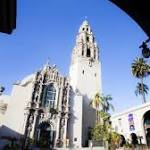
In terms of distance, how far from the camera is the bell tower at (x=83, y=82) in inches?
1453

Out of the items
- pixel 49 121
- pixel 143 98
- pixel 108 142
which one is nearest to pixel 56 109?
pixel 49 121

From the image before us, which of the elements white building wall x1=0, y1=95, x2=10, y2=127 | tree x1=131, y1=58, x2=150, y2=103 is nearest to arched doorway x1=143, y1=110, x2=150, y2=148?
tree x1=131, y1=58, x2=150, y2=103

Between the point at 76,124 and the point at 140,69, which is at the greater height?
the point at 140,69

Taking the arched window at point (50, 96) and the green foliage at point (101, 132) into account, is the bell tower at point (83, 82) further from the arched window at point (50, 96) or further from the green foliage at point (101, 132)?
the arched window at point (50, 96)

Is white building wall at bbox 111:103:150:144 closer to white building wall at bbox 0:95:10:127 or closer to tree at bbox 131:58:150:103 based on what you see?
tree at bbox 131:58:150:103

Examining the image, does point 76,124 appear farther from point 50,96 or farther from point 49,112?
point 50,96

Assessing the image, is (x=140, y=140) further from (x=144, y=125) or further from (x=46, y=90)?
(x=46, y=90)

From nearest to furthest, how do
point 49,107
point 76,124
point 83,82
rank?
point 49,107
point 76,124
point 83,82

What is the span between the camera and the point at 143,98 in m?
43.9

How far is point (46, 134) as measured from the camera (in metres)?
34.2

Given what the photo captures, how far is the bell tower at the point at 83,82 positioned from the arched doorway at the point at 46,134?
3.53 metres

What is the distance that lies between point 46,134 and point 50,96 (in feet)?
23.0

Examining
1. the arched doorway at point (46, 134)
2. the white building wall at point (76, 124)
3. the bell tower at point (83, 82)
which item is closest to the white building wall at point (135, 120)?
the bell tower at point (83, 82)

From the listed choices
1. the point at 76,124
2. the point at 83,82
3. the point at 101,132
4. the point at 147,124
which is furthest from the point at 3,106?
Answer: the point at 147,124
